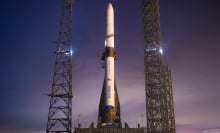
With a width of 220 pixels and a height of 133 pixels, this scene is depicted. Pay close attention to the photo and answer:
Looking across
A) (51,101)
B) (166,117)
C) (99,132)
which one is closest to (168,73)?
(166,117)

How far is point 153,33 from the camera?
79.8m

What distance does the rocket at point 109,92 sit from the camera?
211 feet

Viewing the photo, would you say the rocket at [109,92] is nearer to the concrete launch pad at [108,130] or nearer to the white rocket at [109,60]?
the white rocket at [109,60]

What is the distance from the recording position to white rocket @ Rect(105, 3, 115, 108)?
212ft

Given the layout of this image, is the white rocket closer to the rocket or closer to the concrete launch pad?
the rocket

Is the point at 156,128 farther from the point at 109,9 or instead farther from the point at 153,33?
the point at 109,9

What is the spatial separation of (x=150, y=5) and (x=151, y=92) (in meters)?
23.8

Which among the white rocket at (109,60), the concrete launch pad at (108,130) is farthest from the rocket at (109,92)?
the concrete launch pad at (108,130)

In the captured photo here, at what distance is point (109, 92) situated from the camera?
212ft

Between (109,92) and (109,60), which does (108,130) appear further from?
(109,60)

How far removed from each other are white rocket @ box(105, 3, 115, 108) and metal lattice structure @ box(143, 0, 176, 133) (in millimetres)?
12601

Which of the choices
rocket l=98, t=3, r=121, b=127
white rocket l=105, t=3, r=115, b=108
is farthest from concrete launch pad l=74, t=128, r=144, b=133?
white rocket l=105, t=3, r=115, b=108

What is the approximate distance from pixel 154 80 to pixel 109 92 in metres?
16.2

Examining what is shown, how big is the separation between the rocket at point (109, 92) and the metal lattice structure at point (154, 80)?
10.5 meters
